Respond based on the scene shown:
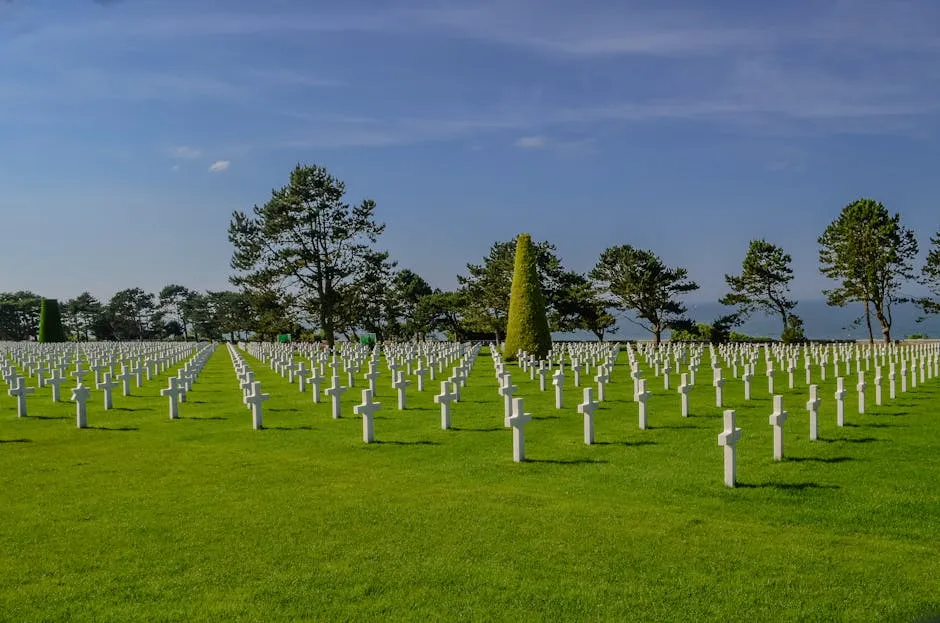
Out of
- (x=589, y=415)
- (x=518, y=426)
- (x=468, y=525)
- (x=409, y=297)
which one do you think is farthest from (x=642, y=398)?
(x=409, y=297)

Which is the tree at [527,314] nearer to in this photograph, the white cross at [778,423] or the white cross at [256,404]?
the white cross at [256,404]

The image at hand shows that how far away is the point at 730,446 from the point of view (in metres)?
8.02

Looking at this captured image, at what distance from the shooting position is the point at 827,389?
1880cm

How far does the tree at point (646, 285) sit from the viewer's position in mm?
50750

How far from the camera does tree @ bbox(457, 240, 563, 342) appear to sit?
50.6 meters

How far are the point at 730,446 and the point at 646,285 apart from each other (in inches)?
1718

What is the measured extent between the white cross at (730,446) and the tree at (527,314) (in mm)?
20893

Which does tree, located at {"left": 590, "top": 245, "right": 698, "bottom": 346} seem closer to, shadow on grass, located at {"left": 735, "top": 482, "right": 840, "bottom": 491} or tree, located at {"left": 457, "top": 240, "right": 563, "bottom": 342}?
tree, located at {"left": 457, "top": 240, "right": 563, "bottom": 342}

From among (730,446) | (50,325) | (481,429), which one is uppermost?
(50,325)

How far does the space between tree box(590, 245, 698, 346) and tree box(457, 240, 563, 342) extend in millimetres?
3788

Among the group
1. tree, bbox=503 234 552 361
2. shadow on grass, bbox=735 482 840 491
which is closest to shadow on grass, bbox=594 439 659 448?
shadow on grass, bbox=735 482 840 491

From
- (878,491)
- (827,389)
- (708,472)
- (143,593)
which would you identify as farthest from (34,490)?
(827,389)

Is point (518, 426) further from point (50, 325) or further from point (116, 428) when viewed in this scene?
point (50, 325)

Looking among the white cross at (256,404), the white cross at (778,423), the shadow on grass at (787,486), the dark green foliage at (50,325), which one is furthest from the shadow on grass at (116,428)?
the dark green foliage at (50,325)
